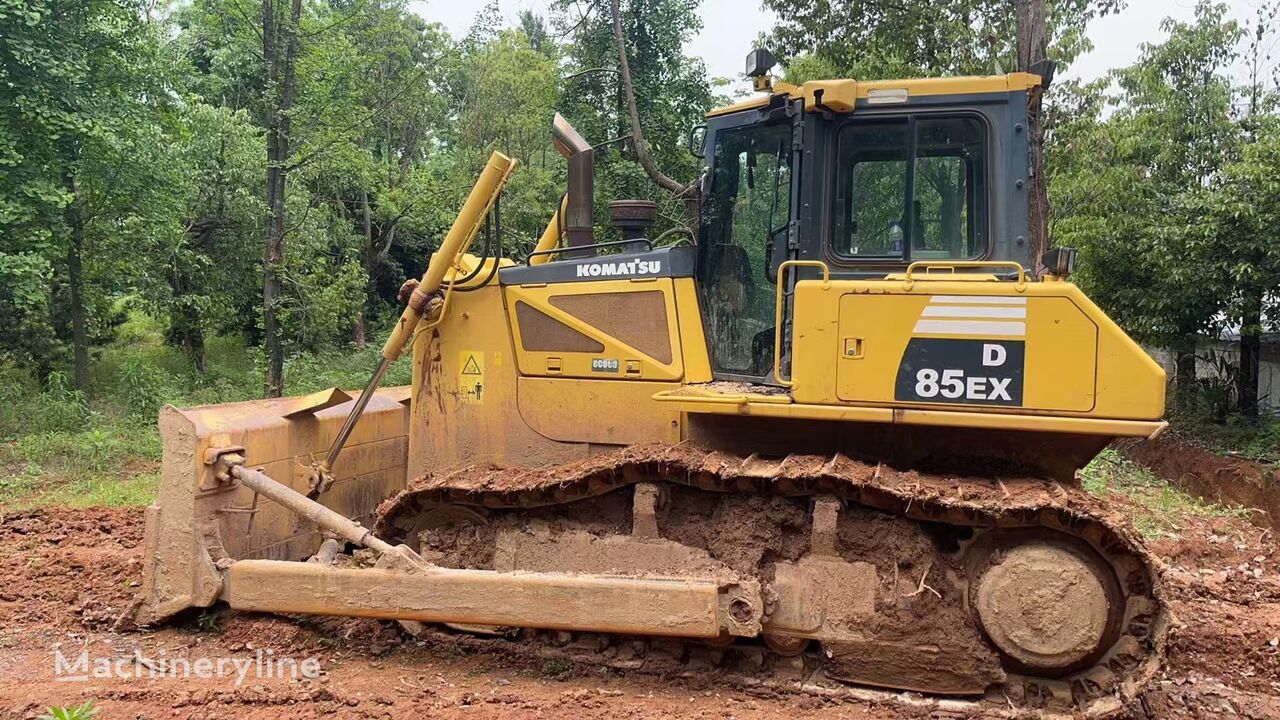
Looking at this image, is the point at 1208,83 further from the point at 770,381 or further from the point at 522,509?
the point at 522,509

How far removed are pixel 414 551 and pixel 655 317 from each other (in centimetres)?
177

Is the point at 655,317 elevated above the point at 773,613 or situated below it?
above

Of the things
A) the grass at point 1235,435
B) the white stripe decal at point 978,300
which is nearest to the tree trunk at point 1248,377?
the grass at point 1235,435

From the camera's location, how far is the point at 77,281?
1491cm

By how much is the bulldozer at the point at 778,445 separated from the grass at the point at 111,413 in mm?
5372

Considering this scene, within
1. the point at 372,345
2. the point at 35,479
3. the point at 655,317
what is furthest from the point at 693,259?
the point at 372,345

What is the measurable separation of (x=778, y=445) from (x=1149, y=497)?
22.7ft

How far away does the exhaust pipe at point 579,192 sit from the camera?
208 inches

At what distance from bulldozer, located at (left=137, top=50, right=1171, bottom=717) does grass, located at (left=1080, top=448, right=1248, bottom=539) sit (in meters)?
3.73

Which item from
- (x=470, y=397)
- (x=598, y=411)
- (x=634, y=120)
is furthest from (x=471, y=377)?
(x=634, y=120)

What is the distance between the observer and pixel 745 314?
4926mm

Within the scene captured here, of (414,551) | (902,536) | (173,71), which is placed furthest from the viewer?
(173,71)

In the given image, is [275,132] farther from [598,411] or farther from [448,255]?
[598,411]

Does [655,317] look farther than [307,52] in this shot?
No
